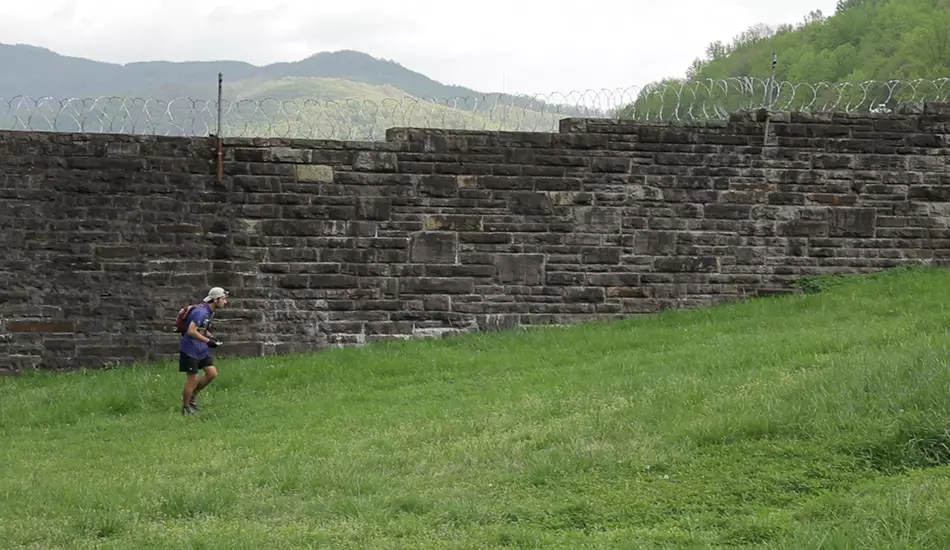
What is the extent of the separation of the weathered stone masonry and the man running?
2076mm

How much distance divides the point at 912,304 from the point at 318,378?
6.43m

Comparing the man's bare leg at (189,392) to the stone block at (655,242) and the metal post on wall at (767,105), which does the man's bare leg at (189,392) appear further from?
the metal post on wall at (767,105)

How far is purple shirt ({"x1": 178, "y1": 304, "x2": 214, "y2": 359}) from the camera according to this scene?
350 inches

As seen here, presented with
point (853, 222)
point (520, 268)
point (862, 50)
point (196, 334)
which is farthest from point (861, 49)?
point (196, 334)

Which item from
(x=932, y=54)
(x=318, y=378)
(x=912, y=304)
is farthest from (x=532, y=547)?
(x=932, y=54)

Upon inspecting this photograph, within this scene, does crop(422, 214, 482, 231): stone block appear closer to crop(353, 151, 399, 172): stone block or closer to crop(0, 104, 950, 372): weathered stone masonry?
crop(0, 104, 950, 372): weathered stone masonry

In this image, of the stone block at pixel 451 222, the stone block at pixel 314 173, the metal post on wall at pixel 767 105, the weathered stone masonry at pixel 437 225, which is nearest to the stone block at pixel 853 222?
the weathered stone masonry at pixel 437 225

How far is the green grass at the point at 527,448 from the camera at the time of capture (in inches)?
181

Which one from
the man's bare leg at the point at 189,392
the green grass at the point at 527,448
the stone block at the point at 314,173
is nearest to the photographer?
the green grass at the point at 527,448

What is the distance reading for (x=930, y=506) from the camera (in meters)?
4.08

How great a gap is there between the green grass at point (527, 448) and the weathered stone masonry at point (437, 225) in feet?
3.91

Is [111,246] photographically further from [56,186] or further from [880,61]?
[880,61]

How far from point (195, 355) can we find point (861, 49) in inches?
1600

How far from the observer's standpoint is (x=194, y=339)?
8.95 meters
